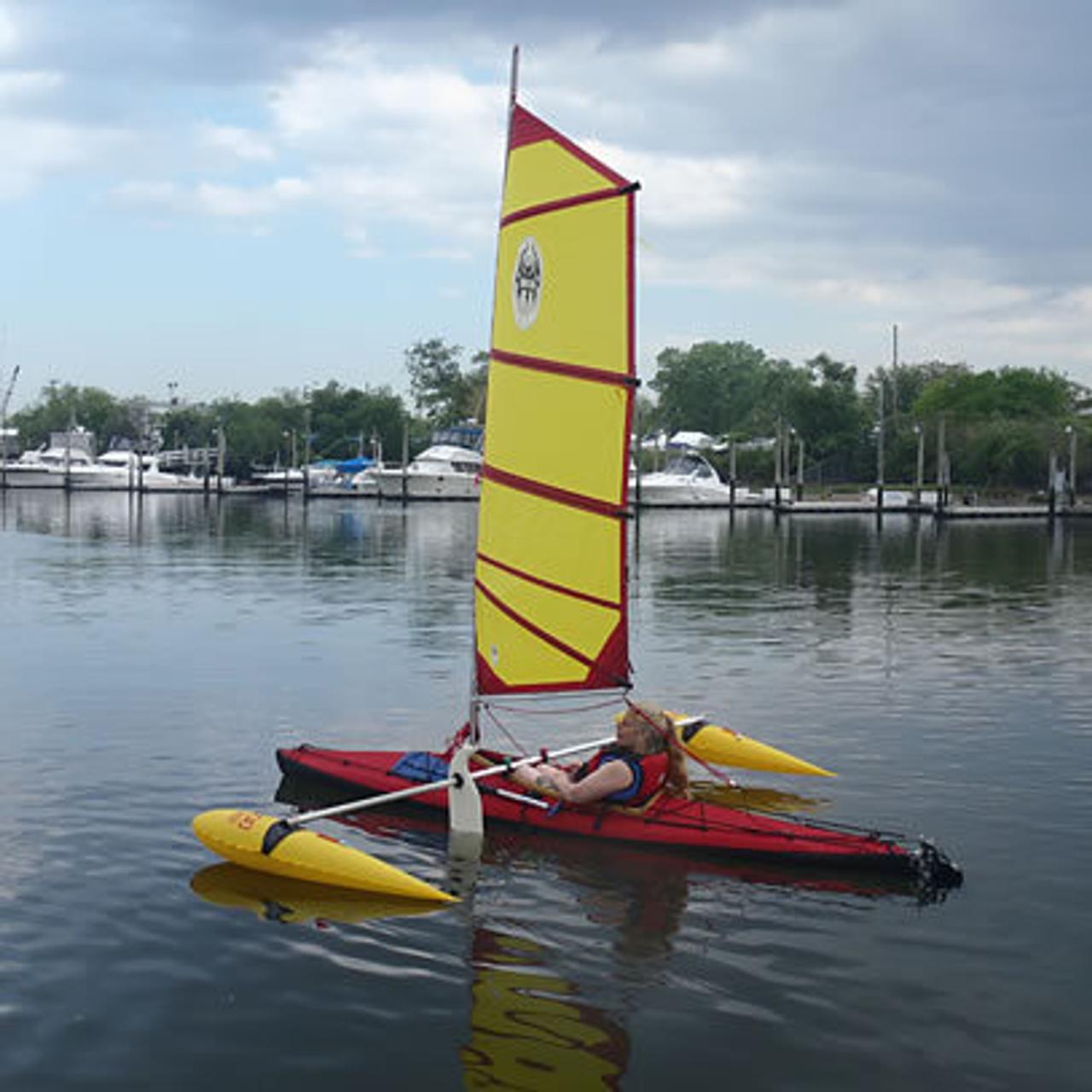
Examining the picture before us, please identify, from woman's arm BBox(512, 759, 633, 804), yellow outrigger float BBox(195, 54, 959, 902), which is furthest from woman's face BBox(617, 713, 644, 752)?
yellow outrigger float BBox(195, 54, 959, 902)

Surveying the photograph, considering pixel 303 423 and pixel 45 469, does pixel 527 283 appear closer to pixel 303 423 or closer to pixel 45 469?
pixel 45 469

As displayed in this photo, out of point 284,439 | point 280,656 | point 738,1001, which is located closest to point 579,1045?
point 738,1001

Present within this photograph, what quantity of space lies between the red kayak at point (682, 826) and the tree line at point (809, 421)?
242ft

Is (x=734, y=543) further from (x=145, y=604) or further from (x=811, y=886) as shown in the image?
(x=811, y=886)

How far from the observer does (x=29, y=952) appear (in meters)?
10.1

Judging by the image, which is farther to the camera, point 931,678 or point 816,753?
point 931,678

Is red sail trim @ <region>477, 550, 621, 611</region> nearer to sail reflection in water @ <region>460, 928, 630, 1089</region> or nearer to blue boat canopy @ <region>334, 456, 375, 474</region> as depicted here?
sail reflection in water @ <region>460, 928, 630, 1089</region>

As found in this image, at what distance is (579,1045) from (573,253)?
6935mm

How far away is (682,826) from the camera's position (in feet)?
40.0

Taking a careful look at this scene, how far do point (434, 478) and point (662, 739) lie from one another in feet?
325

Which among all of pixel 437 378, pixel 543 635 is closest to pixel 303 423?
pixel 437 378

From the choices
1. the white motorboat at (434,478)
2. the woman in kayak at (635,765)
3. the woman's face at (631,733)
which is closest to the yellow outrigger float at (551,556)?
the woman in kayak at (635,765)

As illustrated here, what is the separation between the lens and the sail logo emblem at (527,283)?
12766mm

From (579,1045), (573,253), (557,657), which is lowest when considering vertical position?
(579,1045)
